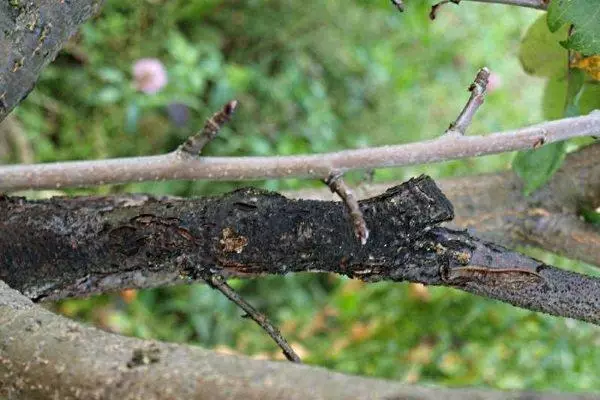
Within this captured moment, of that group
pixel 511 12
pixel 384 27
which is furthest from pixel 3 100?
pixel 511 12

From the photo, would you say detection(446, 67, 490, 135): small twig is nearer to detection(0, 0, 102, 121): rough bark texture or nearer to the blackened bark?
the blackened bark

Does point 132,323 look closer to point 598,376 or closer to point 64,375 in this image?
point 598,376

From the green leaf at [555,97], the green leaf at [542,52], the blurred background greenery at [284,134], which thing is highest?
the green leaf at [542,52]

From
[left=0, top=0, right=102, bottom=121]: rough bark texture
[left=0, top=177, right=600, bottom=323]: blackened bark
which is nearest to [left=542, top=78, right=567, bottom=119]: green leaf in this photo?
[left=0, top=177, right=600, bottom=323]: blackened bark

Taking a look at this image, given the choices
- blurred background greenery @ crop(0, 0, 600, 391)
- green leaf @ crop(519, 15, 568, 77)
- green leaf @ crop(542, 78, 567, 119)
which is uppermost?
green leaf @ crop(519, 15, 568, 77)

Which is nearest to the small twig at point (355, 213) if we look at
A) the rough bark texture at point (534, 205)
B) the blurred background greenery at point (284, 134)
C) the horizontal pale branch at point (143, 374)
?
the horizontal pale branch at point (143, 374)

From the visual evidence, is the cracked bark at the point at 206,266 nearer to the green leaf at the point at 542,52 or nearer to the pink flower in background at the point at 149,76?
the green leaf at the point at 542,52

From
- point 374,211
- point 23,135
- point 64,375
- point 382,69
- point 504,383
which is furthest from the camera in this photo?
point 382,69
